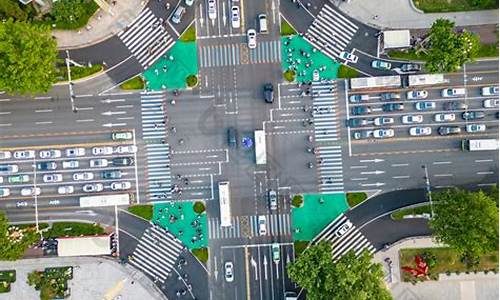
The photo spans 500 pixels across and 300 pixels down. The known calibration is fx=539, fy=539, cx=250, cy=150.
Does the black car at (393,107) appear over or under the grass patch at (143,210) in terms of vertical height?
over

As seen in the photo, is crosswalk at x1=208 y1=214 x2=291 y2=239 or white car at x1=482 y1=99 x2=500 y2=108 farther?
crosswalk at x1=208 y1=214 x2=291 y2=239

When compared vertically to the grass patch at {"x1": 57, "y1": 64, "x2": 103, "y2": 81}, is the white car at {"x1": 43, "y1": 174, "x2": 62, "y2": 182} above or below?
below

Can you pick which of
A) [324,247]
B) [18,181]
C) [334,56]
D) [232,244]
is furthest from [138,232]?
[334,56]

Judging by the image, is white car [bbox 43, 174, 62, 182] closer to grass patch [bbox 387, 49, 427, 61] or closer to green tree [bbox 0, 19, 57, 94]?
green tree [bbox 0, 19, 57, 94]

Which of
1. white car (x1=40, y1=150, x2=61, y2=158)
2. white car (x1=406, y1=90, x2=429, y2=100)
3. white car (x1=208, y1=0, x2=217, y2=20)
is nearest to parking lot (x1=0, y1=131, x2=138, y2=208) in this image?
white car (x1=40, y1=150, x2=61, y2=158)

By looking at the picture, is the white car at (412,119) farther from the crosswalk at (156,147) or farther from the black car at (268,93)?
the crosswalk at (156,147)

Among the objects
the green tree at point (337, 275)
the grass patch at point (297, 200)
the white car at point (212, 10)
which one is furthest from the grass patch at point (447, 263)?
the white car at point (212, 10)
